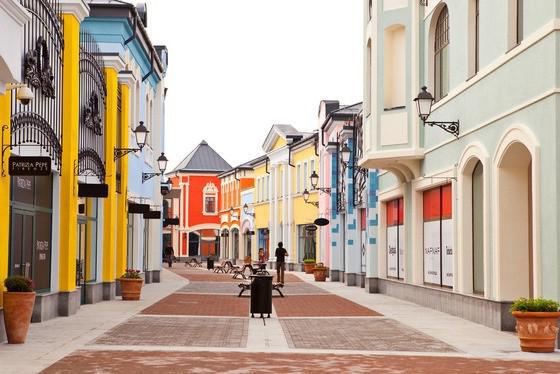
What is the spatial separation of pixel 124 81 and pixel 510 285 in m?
14.4

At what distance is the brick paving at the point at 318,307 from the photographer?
→ 2239 centimetres

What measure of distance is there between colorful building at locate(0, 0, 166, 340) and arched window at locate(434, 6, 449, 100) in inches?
327

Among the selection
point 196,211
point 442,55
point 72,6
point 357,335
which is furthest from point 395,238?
point 196,211

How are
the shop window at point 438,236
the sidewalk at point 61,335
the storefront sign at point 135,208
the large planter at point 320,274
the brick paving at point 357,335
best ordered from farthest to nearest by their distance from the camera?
the large planter at point 320,274
the storefront sign at point 135,208
the shop window at point 438,236
the brick paving at point 357,335
the sidewalk at point 61,335

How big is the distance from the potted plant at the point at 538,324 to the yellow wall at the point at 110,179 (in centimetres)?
1435

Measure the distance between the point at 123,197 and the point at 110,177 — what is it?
282cm

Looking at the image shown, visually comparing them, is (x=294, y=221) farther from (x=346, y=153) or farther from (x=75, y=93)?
(x=75, y=93)

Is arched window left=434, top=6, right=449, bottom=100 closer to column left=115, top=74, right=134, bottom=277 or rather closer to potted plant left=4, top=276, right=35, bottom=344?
column left=115, top=74, right=134, bottom=277

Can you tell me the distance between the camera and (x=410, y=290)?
2700 centimetres

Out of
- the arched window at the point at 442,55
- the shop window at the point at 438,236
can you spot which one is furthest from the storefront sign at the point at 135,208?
the arched window at the point at 442,55

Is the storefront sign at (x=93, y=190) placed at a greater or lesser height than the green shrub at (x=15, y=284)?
greater

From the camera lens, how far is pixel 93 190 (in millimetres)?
21453

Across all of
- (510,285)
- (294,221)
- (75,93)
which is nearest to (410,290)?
(510,285)

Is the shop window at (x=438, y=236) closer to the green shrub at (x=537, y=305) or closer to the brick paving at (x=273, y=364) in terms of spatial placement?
the green shrub at (x=537, y=305)
